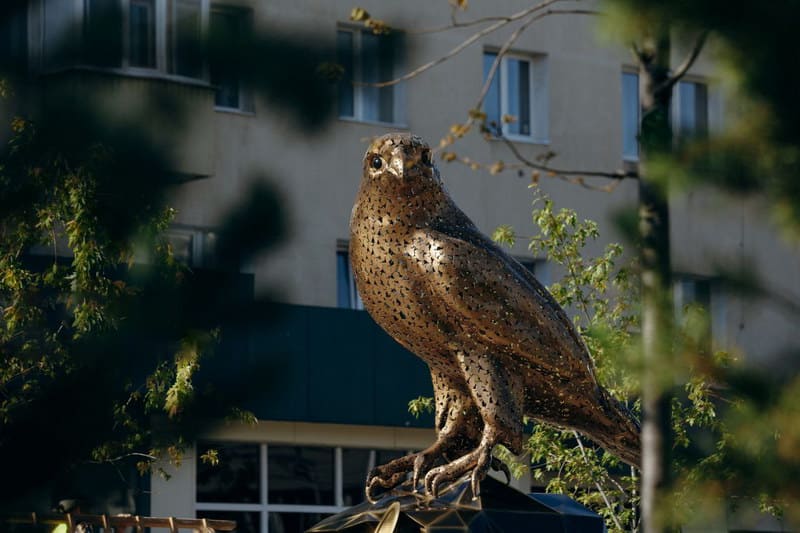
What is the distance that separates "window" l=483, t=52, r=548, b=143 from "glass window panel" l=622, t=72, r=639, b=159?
1456mm

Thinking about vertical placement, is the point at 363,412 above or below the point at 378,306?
below

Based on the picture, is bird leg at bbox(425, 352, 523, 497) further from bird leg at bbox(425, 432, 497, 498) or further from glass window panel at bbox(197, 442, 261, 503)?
glass window panel at bbox(197, 442, 261, 503)

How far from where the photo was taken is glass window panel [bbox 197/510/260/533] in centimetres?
2262

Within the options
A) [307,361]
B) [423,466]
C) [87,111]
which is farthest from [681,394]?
[87,111]

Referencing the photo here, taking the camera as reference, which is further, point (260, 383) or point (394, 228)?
point (394, 228)

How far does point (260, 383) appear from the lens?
7.90 metres

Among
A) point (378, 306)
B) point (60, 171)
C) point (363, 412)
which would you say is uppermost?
point (60, 171)

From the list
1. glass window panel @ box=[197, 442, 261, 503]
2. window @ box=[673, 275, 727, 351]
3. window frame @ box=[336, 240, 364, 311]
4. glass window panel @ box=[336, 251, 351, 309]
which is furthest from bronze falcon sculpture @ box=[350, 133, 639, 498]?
glass window panel @ box=[336, 251, 351, 309]

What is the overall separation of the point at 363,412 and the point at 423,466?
13.6 metres

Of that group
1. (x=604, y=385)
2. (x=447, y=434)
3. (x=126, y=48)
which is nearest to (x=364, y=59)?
(x=126, y=48)

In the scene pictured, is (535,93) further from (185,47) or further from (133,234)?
(185,47)

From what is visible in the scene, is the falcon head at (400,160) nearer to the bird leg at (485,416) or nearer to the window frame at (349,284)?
the bird leg at (485,416)

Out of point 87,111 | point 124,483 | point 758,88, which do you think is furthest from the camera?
point 124,483

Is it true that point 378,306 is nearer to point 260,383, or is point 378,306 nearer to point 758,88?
point 260,383
